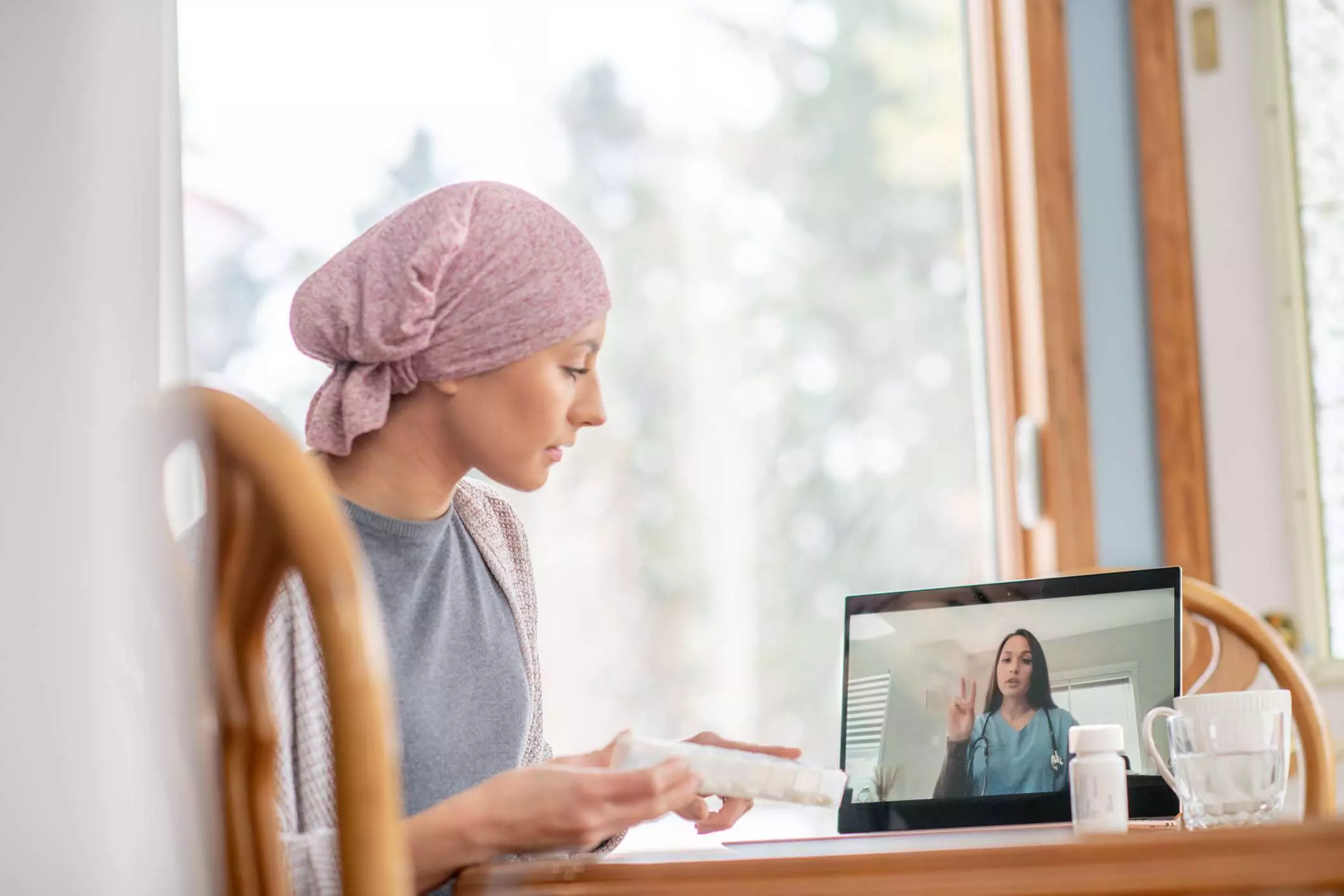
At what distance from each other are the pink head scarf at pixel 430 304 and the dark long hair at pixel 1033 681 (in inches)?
18.0

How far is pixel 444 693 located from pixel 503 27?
1676mm

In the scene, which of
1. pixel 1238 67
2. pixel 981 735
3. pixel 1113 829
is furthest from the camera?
pixel 1238 67

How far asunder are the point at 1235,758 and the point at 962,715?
9.5 inches

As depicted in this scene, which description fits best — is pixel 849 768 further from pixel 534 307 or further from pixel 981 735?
pixel 534 307

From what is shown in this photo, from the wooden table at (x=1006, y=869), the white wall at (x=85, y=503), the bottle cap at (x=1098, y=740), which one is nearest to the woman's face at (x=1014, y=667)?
the bottle cap at (x=1098, y=740)

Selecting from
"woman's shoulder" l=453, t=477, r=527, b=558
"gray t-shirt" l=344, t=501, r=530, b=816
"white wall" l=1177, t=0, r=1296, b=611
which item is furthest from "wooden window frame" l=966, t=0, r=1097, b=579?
"gray t-shirt" l=344, t=501, r=530, b=816

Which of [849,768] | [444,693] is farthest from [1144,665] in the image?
[444,693]

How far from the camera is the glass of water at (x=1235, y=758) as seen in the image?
0.86 metres

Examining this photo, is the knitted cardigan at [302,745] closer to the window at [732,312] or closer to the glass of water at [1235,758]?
the glass of water at [1235,758]

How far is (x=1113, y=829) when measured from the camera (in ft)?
2.86

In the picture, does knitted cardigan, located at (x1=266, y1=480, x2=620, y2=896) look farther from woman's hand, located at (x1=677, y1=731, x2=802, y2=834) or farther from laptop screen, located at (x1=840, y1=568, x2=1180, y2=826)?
laptop screen, located at (x1=840, y1=568, x2=1180, y2=826)

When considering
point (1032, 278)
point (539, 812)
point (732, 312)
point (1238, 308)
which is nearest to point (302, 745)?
point (539, 812)

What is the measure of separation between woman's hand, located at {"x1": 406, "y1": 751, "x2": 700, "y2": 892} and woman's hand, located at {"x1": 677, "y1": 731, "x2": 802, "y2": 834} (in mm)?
145

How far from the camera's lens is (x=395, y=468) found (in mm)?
1219
